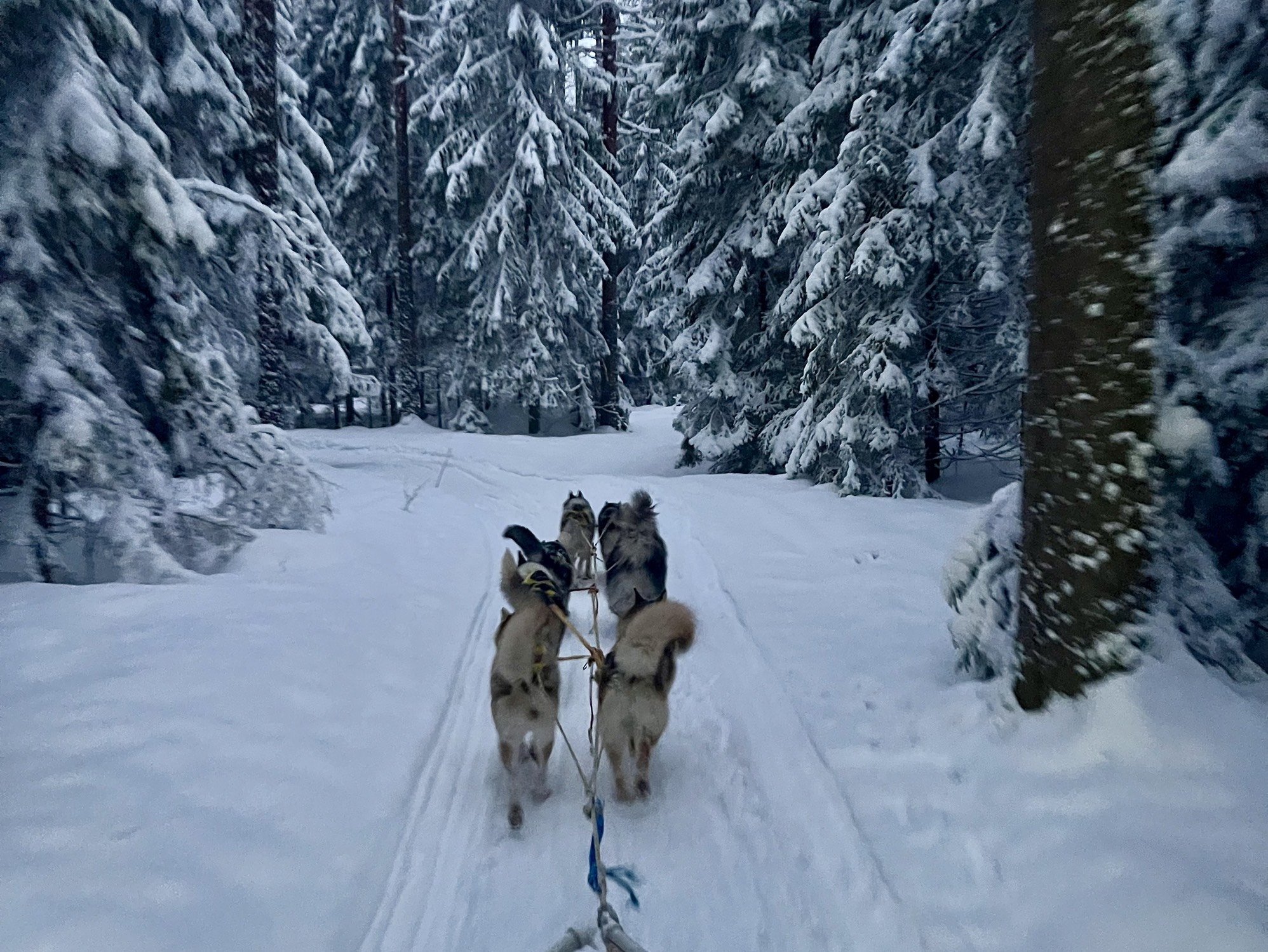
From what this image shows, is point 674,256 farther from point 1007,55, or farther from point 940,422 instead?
point 1007,55

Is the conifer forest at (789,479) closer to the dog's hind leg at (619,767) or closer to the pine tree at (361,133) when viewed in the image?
the dog's hind leg at (619,767)

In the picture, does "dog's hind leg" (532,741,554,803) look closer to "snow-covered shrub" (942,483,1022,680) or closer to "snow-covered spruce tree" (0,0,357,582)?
"snow-covered shrub" (942,483,1022,680)

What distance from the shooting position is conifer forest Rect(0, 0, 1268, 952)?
9.82 ft

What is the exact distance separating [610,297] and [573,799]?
68.8 ft

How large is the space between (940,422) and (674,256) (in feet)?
23.7

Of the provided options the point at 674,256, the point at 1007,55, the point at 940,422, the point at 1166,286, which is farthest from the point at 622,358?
the point at 1166,286

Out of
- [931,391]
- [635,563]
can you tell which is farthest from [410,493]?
[931,391]

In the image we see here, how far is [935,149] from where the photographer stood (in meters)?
9.55

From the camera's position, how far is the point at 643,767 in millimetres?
3832

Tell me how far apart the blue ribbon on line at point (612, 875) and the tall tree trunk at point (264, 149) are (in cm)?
907

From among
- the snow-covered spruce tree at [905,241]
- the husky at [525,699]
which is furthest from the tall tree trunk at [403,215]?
the husky at [525,699]

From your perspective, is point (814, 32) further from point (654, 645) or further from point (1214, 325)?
point (654, 645)

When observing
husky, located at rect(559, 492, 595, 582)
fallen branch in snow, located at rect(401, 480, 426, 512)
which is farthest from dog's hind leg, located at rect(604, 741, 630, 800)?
fallen branch in snow, located at rect(401, 480, 426, 512)

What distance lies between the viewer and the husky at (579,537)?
314 inches
